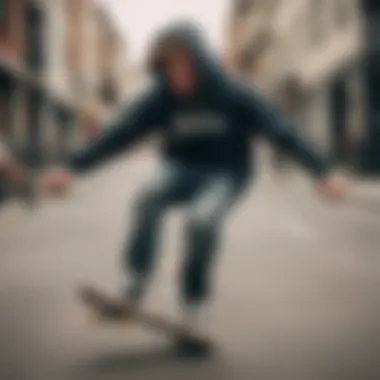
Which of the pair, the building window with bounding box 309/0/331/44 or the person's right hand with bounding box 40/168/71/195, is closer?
the person's right hand with bounding box 40/168/71/195

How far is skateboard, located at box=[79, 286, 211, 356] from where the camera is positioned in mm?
1570

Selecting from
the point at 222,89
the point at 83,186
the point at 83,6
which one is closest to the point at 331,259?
the point at 222,89

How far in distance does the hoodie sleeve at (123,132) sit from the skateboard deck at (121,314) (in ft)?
0.80

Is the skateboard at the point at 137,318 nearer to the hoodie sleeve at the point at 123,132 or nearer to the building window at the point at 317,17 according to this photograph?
the hoodie sleeve at the point at 123,132

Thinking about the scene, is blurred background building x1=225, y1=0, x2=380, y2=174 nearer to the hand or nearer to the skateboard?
the hand

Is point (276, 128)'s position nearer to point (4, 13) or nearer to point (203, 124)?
point (203, 124)

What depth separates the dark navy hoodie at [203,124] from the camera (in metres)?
1.57

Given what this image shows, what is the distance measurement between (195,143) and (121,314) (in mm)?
364

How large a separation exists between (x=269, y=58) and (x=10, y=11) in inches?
21.2

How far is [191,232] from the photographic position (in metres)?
1.57

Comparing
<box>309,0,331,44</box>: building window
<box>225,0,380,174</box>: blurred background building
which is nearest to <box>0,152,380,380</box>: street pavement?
<box>225,0,380,174</box>: blurred background building

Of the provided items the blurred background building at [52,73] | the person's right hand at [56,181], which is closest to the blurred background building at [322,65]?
the blurred background building at [52,73]

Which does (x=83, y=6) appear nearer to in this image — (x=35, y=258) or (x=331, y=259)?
(x=35, y=258)

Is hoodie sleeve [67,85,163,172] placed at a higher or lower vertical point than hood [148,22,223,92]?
lower
